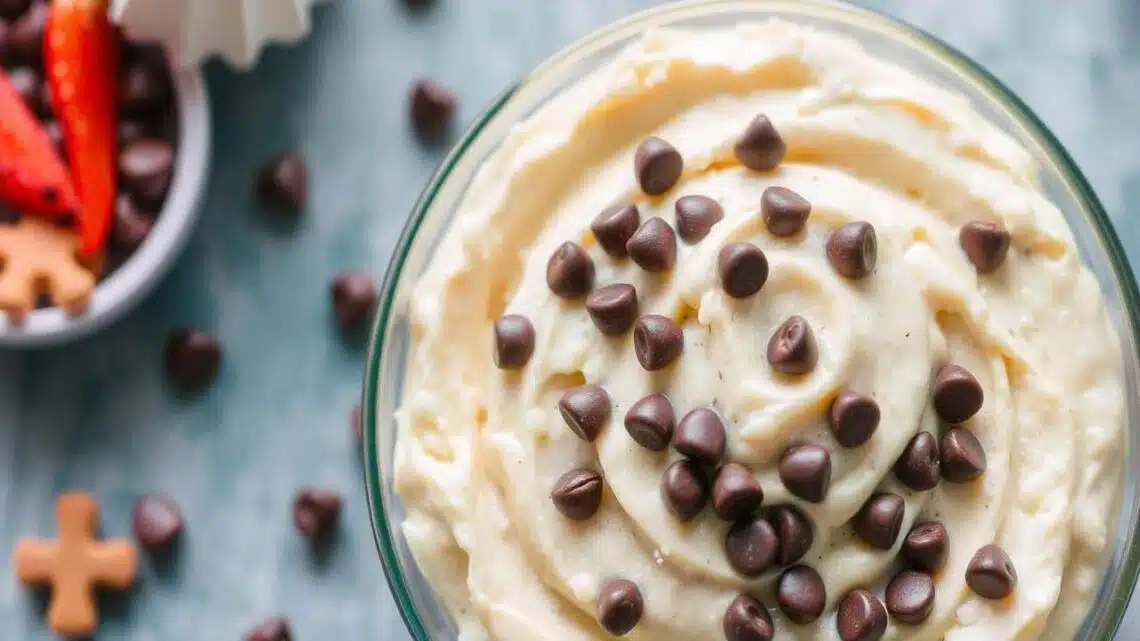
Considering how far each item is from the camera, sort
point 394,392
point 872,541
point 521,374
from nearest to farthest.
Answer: point 872,541 → point 521,374 → point 394,392

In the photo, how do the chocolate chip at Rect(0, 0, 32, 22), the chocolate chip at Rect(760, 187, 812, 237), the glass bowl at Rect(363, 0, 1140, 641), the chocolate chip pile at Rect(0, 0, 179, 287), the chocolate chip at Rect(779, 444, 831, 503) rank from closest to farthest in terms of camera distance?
the chocolate chip at Rect(779, 444, 831, 503) < the chocolate chip at Rect(760, 187, 812, 237) < the glass bowl at Rect(363, 0, 1140, 641) < the chocolate chip pile at Rect(0, 0, 179, 287) < the chocolate chip at Rect(0, 0, 32, 22)

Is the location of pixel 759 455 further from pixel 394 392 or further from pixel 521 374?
pixel 394 392

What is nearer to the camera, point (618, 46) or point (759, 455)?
point (759, 455)

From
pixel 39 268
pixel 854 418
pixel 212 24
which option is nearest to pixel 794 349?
pixel 854 418

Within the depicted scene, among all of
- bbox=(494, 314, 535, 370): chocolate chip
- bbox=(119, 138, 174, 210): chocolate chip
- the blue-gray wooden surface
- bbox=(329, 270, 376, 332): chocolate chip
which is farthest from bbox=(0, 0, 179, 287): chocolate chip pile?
bbox=(494, 314, 535, 370): chocolate chip

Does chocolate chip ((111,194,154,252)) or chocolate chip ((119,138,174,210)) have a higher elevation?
chocolate chip ((119,138,174,210))

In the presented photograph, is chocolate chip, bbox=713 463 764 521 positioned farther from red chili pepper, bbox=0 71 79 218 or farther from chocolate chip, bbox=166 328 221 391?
red chili pepper, bbox=0 71 79 218

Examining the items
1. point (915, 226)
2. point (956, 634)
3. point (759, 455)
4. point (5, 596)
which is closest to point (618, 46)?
point (915, 226)
